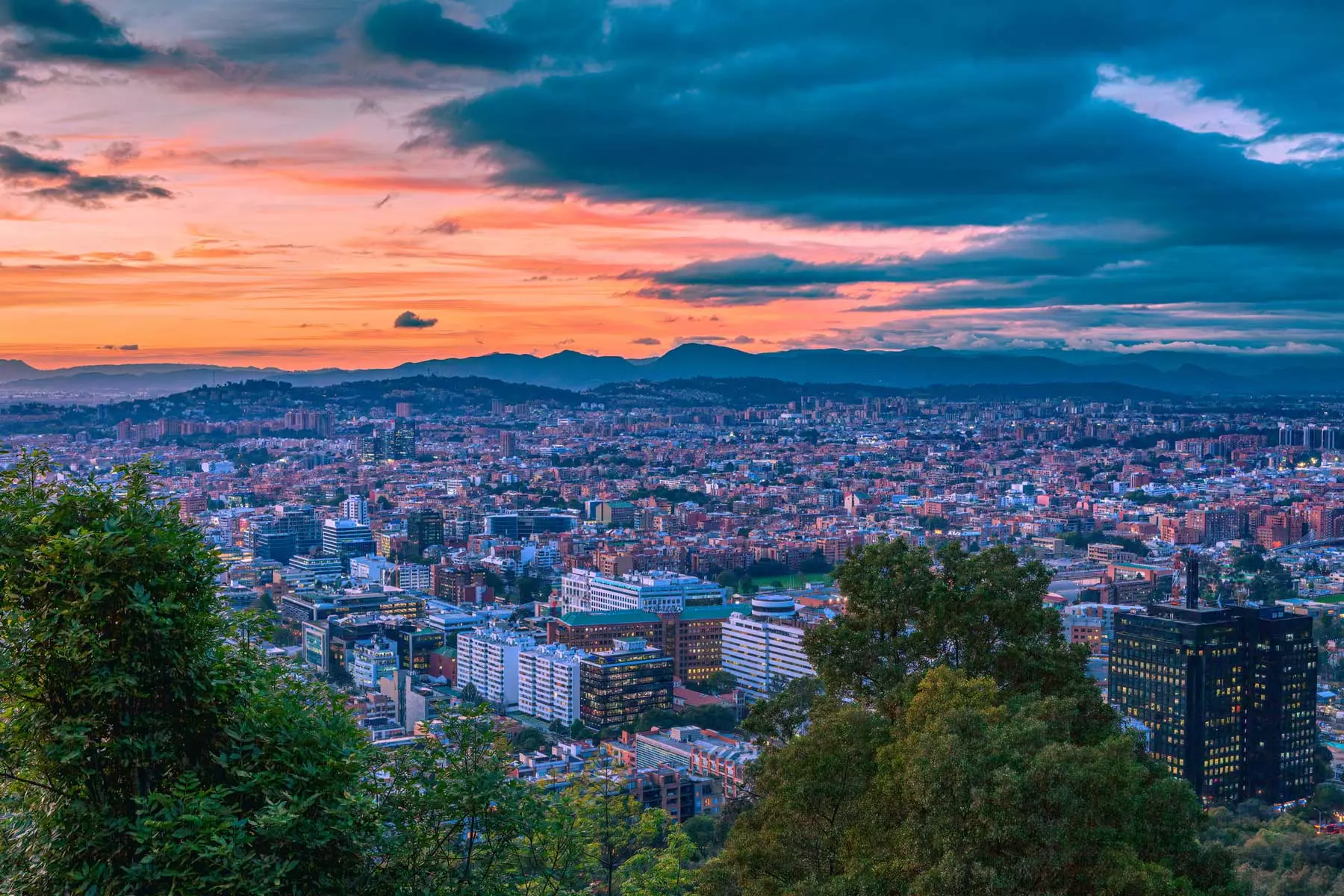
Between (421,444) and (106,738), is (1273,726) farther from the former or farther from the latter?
(421,444)

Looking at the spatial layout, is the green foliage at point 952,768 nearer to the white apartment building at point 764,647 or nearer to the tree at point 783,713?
the tree at point 783,713

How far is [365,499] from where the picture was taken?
63.4 meters

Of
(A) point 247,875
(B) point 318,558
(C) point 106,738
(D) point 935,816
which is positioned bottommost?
(B) point 318,558

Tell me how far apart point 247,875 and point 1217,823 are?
1621cm

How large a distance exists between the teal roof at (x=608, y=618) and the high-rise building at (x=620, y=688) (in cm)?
467

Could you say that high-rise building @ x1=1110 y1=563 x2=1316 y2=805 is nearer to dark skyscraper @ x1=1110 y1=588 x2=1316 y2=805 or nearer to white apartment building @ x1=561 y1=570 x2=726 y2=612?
dark skyscraper @ x1=1110 y1=588 x2=1316 y2=805

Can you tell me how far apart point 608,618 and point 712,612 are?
3175mm

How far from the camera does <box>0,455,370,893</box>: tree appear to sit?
10.8ft

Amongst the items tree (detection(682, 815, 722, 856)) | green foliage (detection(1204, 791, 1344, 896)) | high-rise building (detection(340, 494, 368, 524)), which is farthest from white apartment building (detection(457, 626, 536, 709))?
high-rise building (detection(340, 494, 368, 524))

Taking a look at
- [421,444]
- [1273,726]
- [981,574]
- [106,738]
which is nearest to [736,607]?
[1273,726]

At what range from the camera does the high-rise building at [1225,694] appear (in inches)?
970

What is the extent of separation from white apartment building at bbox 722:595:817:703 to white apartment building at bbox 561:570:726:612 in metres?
2.97

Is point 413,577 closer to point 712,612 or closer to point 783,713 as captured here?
point 712,612

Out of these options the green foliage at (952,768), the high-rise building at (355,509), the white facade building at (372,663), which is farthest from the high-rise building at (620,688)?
the high-rise building at (355,509)
